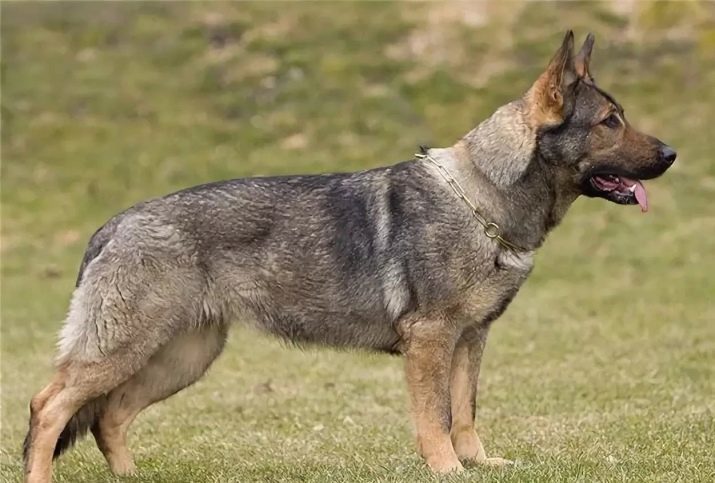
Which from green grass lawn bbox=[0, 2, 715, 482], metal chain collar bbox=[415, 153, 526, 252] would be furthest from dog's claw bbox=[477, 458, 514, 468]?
metal chain collar bbox=[415, 153, 526, 252]

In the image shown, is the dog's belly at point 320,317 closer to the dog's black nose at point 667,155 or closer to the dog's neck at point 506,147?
the dog's neck at point 506,147

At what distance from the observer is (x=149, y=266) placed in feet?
23.2

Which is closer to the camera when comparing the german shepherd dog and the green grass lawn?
the german shepherd dog

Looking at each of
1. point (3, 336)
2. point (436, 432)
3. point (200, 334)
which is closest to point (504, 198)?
point (436, 432)

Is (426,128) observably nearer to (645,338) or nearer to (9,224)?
(9,224)

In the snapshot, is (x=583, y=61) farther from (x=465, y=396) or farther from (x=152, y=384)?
(x=152, y=384)

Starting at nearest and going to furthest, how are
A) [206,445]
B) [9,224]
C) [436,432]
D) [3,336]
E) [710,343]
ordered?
1. [436,432]
2. [206,445]
3. [710,343]
4. [3,336]
5. [9,224]

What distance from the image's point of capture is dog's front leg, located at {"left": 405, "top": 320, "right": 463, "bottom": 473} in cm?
695

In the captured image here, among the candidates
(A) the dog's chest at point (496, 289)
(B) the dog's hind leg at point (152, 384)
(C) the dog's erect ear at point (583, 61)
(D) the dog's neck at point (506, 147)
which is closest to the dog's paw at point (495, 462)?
(A) the dog's chest at point (496, 289)

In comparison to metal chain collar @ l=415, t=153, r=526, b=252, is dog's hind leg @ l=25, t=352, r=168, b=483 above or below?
below

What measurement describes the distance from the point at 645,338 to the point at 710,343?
910 mm

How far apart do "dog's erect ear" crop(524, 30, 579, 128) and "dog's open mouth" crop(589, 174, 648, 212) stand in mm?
471

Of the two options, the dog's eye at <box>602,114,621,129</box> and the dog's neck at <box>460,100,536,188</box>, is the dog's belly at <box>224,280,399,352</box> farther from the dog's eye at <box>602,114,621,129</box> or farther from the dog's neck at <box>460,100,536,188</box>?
the dog's eye at <box>602,114,621,129</box>

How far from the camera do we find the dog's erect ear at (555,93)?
7012mm
